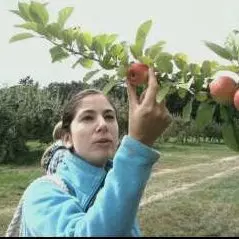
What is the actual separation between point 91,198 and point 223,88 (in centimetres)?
61

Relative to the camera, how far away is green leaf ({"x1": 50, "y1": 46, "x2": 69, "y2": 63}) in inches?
56.1

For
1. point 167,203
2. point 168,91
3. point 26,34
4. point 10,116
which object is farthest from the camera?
point 10,116

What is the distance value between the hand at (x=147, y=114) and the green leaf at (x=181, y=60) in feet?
0.24

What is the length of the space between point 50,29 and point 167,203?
9.15m

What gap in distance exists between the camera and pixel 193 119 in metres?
1.36

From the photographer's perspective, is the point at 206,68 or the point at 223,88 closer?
the point at 223,88

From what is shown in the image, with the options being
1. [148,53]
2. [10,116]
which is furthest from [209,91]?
[10,116]

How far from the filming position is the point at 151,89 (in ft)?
4.27

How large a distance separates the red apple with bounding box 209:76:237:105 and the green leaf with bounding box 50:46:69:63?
1.27 ft

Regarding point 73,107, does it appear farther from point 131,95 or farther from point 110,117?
point 131,95

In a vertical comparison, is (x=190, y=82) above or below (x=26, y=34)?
below

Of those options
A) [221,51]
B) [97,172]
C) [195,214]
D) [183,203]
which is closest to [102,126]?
[97,172]

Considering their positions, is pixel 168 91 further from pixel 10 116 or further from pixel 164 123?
pixel 10 116

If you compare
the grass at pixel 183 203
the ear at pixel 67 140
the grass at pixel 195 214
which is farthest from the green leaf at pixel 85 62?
the grass at pixel 195 214
